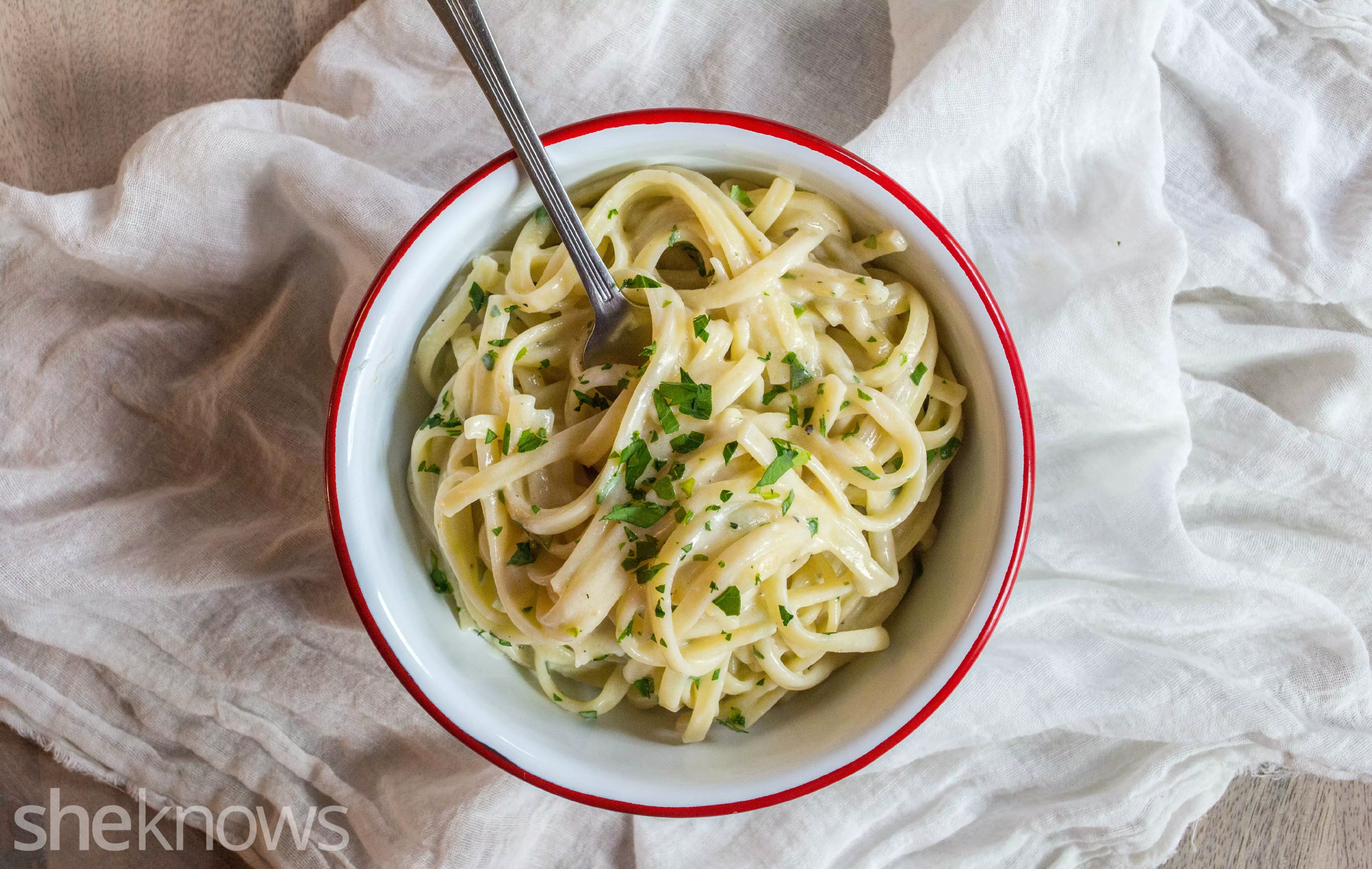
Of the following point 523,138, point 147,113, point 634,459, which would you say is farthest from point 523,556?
point 147,113

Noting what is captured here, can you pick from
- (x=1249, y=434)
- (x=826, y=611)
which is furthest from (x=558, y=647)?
(x=1249, y=434)

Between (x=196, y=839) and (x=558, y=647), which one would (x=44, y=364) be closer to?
(x=196, y=839)

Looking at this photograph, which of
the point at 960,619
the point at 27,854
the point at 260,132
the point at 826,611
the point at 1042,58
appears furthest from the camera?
the point at 27,854

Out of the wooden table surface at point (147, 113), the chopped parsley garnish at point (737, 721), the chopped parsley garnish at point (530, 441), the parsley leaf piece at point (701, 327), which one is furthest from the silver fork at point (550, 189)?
the wooden table surface at point (147, 113)

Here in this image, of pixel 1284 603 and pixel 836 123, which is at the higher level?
pixel 836 123

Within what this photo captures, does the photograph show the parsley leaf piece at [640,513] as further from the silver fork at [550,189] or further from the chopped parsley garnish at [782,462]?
the silver fork at [550,189]

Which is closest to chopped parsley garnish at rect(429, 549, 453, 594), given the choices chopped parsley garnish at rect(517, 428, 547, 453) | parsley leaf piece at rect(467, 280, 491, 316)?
chopped parsley garnish at rect(517, 428, 547, 453)
